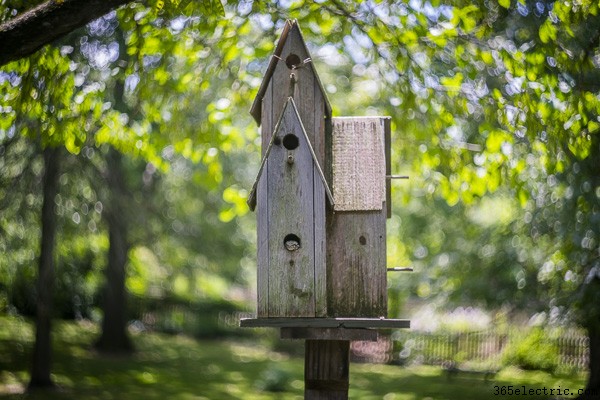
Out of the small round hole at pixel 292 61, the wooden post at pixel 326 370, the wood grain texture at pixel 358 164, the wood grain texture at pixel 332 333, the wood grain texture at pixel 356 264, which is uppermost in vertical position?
the small round hole at pixel 292 61

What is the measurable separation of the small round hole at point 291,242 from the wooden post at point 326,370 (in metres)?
0.79

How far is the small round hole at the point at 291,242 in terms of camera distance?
15.6 ft

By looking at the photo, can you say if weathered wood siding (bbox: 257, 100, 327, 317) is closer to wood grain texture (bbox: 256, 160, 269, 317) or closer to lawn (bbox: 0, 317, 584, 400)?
wood grain texture (bbox: 256, 160, 269, 317)

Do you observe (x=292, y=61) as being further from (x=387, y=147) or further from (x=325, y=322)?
(x=325, y=322)

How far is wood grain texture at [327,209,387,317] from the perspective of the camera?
483 centimetres

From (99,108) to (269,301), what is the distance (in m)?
3.89

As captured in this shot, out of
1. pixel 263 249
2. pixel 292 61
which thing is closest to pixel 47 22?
pixel 292 61

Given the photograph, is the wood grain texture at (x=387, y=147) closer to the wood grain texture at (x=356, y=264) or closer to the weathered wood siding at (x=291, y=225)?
the wood grain texture at (x=356, y=264)

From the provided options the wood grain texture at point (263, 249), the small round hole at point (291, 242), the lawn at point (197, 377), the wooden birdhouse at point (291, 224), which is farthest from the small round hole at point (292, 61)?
the lawn at point (197, 377)

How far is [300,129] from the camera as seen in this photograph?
4.86 metres

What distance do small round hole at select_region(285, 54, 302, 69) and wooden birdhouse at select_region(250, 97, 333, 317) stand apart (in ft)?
1.33

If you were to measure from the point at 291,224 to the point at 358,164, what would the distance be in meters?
0.70

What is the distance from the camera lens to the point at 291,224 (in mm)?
4793

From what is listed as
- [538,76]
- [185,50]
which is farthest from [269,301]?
[185,50]
